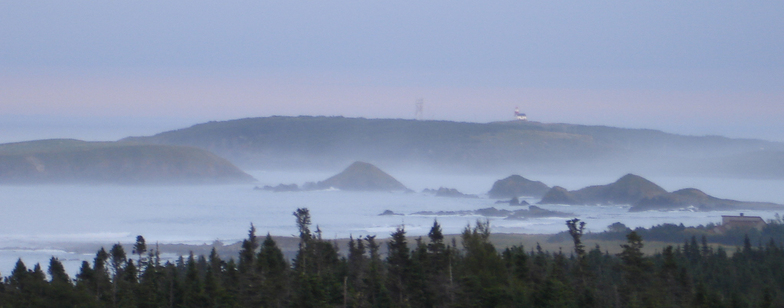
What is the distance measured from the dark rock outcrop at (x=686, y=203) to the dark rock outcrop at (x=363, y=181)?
108 feet

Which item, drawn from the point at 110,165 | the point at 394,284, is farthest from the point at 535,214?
the point at 110,165

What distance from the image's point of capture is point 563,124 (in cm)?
15738

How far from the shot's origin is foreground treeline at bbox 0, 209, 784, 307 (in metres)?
17.4

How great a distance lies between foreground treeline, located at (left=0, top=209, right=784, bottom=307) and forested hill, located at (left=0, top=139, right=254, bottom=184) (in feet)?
259

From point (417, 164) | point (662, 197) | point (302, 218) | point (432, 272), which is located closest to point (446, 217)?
point (662, 197)

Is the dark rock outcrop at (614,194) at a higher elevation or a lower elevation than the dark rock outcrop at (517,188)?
lower

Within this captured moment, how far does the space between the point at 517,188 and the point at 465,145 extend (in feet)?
172

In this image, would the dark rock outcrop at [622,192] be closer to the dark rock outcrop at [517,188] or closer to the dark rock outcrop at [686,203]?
the dark rock outcrop at [686,203]

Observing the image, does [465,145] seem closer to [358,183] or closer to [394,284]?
[358,183]

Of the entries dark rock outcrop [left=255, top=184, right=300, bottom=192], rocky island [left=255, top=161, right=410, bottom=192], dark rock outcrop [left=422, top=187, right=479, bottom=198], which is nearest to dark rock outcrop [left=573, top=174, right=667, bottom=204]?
dark rock outcrop [left=422, top=187, right=479, bottom=198]

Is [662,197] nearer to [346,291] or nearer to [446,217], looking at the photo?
[446,217]

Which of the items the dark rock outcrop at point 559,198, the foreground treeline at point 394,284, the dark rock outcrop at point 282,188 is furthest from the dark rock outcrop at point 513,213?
the foreground treeline at point 394,284

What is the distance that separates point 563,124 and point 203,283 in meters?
144

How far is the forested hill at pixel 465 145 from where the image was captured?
131 metres
